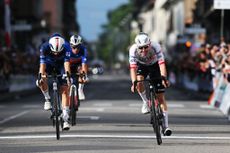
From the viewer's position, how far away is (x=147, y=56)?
647 inches

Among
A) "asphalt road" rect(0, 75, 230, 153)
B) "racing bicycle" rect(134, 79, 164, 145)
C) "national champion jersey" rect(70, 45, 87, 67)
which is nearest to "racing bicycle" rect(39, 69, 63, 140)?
"asphalt road" rect(0, 75, 230, 153)

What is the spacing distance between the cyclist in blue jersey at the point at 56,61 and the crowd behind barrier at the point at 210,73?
7468 millimetres

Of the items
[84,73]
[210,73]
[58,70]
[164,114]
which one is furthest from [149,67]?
[210,73]

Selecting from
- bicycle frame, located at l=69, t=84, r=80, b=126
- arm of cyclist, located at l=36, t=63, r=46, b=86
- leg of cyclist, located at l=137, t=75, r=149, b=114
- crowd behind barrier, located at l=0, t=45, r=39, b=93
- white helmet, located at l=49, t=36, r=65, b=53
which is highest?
white helmet, located at l=49, t=36, r=65, b=53

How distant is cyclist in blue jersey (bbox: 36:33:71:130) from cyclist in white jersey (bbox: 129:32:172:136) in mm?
1797

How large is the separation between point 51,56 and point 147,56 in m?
2.43

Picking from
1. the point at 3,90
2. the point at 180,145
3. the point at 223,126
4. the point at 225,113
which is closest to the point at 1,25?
the point at 3,90

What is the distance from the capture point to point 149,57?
16.5 meters

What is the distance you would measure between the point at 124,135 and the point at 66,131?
1586 millimetres

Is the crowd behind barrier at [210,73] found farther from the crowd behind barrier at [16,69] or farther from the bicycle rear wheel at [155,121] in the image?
the bicycle rear wheel at [155,121]

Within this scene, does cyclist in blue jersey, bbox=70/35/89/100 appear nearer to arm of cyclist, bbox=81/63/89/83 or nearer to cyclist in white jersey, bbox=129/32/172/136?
arm of cyclist, bbox=81/63/89/83

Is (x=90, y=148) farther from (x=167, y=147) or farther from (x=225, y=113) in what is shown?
(x=225, y=113)

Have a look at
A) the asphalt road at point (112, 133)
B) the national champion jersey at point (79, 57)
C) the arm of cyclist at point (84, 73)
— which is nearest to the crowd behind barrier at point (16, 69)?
the asphalt road at point (112, 133)

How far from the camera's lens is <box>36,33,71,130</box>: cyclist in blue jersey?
17.6 m
